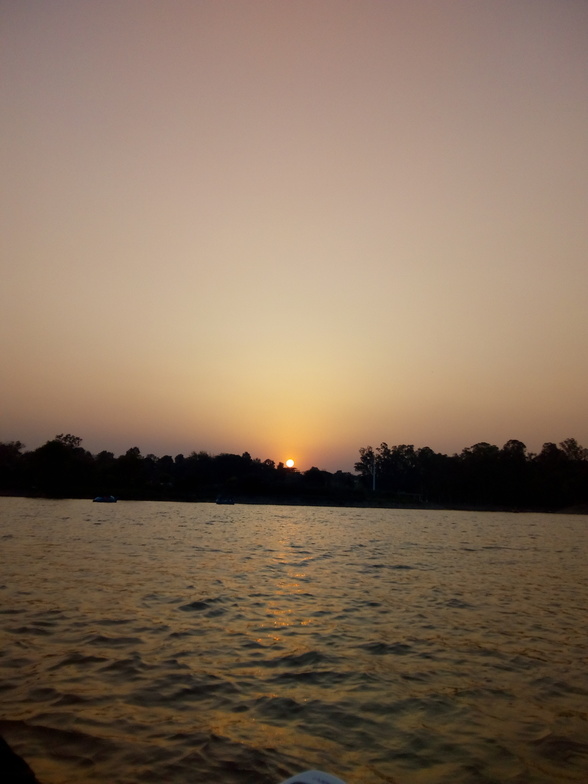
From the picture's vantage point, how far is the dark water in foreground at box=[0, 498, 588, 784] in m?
8.01

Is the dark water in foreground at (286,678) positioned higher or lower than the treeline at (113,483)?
lower

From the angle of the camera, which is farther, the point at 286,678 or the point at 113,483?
the point at 113,483

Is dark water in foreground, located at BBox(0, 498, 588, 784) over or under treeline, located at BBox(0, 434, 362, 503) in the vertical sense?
under

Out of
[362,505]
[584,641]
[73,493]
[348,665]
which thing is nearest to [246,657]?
[348,665]

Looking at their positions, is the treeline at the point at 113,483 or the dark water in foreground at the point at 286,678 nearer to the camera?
the dark water in foreground at the point at 286,678

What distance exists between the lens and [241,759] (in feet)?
25.9

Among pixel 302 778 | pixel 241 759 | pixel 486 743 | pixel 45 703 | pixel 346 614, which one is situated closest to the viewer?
pixel 302 778

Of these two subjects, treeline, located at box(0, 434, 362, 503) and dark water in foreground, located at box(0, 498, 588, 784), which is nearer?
dark water in foreground, located at box(0, 498, 588, 784)

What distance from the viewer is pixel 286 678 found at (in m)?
11.6

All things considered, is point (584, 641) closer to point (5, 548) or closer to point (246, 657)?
point (246, 657)

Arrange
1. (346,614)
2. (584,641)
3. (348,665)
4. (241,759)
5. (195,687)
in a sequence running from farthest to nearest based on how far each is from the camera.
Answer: (346,614), (584,641), (348,665), (195,687), (241,759)

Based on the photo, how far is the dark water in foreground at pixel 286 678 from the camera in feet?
26.3

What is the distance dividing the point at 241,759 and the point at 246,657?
5.15m

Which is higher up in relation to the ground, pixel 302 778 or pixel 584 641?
pixel 302 778
